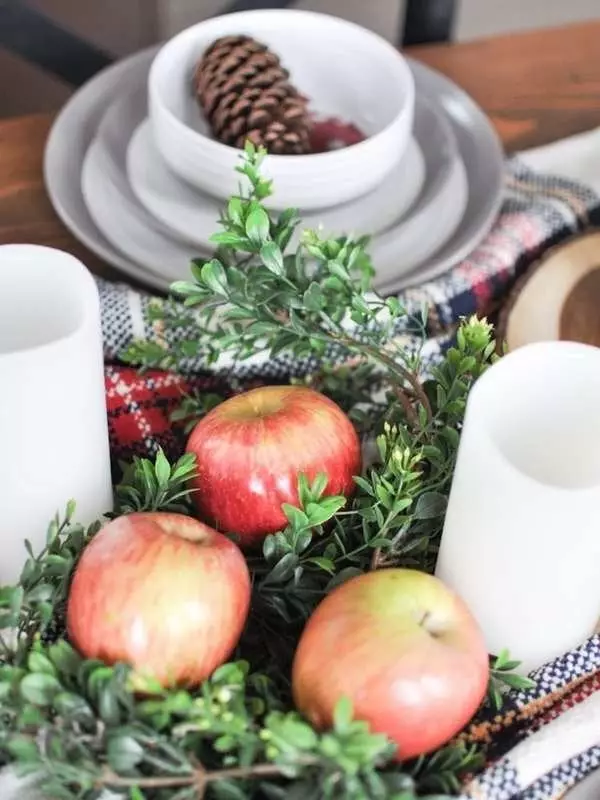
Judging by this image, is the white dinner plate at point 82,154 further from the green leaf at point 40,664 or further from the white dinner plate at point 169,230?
the green leaf at point 40,664

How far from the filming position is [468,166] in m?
0.64

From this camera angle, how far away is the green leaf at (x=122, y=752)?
0.98 ft

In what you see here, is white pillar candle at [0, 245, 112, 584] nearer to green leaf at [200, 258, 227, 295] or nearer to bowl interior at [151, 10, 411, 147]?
green leaf at [200, 258, 227, 295]

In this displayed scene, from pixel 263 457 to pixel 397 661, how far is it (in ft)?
0.31

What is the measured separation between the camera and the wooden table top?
646mm

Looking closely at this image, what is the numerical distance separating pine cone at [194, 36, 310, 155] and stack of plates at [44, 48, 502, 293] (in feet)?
0.12

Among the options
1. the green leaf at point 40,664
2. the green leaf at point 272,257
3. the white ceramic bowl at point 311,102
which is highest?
the green leaf at point 272,257

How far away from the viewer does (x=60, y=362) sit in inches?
13.3

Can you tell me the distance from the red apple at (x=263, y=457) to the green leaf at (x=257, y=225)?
6cm

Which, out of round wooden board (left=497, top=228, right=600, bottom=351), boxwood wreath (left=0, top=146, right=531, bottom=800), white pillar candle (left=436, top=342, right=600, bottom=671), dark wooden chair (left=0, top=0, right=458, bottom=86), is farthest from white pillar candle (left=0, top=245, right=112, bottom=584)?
dark wooden chair (left=0, top=0, right=458, bottom=86)

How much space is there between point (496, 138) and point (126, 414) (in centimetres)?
30

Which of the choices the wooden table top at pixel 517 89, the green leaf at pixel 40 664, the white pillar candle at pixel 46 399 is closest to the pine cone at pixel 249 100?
the wooden table top at pixel 517 89

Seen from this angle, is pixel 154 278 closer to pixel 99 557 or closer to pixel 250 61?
pixel 250 61

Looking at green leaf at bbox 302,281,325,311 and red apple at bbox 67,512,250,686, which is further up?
green leaf at bbox 302,281,325,311
